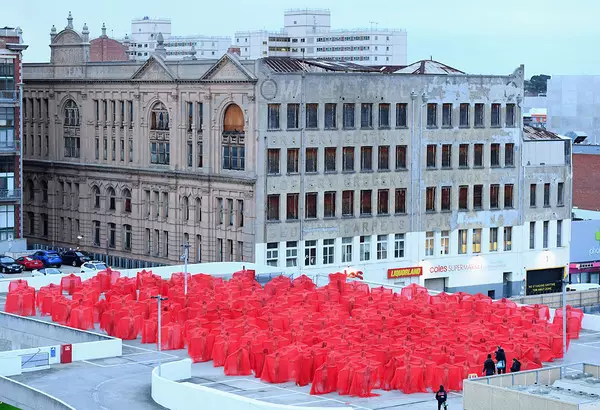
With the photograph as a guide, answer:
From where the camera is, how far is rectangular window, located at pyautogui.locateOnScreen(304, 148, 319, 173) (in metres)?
100

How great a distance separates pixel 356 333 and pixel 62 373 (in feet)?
42.4

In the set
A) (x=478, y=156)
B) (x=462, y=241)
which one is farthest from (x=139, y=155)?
(x=478, y=156)

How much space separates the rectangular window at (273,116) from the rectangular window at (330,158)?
172 inches

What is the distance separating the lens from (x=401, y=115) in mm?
104938

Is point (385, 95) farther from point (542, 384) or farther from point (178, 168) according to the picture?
point (542, 384)

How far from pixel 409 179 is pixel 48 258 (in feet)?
82.5

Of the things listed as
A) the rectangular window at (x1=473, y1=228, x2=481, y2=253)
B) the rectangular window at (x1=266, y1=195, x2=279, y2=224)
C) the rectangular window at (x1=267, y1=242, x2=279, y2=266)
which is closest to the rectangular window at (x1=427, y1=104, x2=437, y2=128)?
the rectangular window at (x1=473, y1=228, x2=481, y2=253)

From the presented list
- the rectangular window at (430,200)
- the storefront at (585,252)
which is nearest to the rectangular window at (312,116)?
the rectangular window at (430,200)

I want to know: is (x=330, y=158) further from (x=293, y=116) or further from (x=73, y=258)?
(x=73, y=258)

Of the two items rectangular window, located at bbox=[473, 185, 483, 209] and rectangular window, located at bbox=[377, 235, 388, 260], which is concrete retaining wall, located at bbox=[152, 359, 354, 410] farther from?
rectangular window, located at bbox=[473, 185, 483, 209]

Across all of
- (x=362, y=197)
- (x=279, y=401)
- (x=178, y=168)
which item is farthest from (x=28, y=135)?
(x=279, y=401)

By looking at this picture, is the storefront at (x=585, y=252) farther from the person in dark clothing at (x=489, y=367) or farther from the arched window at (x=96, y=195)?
the person in dark clothing at (x=489, y=367)

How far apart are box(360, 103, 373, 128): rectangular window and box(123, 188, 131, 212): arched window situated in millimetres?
18464

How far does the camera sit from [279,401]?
5616 cm
